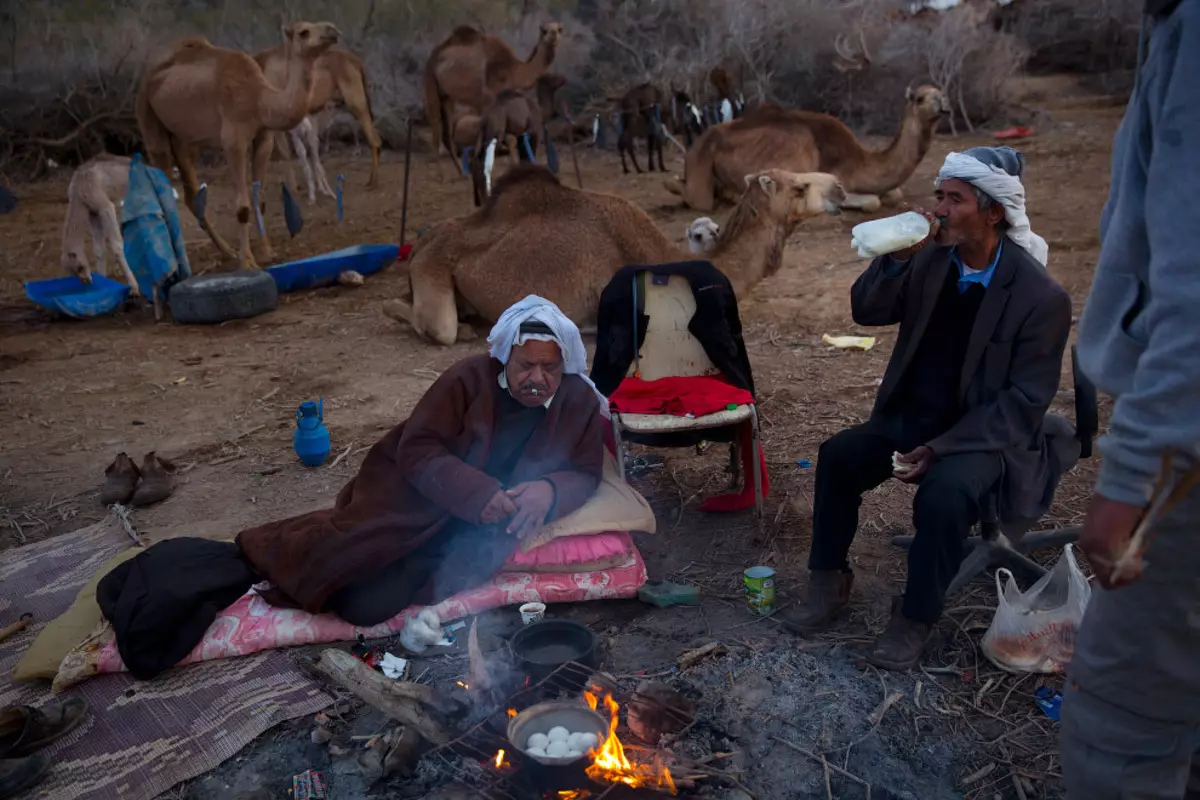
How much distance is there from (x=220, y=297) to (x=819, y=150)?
24.4 feet

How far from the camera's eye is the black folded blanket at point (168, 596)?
3.33 meters

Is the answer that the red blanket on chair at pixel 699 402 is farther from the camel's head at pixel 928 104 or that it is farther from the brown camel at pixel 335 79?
the brown camel at pixel 335 79

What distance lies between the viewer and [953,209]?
10.4 feet

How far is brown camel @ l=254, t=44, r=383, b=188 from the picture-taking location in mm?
12344

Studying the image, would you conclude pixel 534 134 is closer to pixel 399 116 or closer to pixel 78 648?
pixel 399 116

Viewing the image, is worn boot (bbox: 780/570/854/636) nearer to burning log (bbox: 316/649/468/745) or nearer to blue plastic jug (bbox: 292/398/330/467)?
burning log (bbox: 316/649/468/745)

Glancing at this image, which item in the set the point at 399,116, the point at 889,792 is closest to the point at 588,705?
the point at 889,792

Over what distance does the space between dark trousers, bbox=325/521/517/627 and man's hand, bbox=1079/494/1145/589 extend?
2352mm

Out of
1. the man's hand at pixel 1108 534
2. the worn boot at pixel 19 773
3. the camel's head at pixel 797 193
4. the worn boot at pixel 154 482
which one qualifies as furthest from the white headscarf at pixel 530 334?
the camel's head at pixel 797 193

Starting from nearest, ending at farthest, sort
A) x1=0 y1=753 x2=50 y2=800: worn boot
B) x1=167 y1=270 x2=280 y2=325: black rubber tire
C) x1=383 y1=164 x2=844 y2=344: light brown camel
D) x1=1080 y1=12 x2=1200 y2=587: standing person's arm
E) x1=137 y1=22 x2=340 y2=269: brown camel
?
x1=1080 y1=12 x2=1200 y2=587: standing person's arm → x1=0 y1=753 x2=50 y2=800: worn boot → x1=383 y1=164 x2=844 y2=344: light brown camel → x1=167 y1=270 x2=280 y2=325: black rubber tire → x1=137 y1=22 x2=340 y2=269: brown camel

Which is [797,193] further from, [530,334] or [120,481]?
[120,481]

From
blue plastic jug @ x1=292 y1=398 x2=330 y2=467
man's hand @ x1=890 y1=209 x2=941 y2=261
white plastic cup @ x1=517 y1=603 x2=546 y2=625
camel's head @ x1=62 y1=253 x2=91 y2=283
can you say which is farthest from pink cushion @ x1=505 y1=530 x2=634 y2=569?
camel's head @ x1=62 y1=253 x2=91 y2=283

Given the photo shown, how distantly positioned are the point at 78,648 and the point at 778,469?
3303mm

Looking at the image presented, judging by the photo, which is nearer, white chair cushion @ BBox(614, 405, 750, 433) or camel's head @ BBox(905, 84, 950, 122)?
white chair cushion @ BBox(614, 405, 750, 433)
